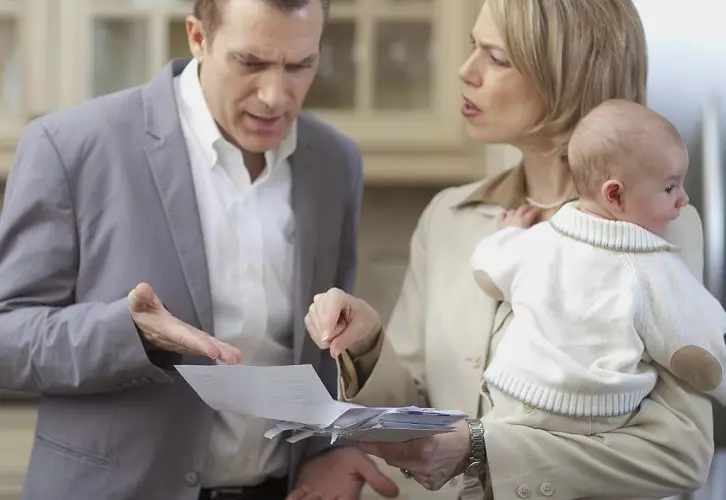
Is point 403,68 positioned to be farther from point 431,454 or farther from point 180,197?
point 431,454

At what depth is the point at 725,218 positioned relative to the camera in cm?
191

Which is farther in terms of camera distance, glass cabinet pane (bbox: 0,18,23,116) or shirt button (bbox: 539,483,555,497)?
glass cabinet pane (bbox: 0,18,23,116)

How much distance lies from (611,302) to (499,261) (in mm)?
185

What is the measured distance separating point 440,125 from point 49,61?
0.95 metres

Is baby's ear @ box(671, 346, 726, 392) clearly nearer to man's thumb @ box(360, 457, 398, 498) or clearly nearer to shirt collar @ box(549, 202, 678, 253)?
shirt collar @ box(549, 202, 678, 253)

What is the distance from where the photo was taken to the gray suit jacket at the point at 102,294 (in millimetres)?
1468

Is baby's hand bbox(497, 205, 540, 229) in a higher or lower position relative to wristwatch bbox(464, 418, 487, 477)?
higher

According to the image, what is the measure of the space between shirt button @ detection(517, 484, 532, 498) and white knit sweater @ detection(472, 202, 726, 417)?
13 cm

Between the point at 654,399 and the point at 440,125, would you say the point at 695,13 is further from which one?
the point at 654,399

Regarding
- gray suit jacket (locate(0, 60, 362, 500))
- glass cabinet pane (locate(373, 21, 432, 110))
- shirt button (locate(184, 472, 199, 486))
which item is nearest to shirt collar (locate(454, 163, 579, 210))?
gray suit jacket (locate(0, 60, 362, 500))

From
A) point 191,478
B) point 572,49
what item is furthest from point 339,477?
point 572,49

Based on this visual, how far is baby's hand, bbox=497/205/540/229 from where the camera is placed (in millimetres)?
1519

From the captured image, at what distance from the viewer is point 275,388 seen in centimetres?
125

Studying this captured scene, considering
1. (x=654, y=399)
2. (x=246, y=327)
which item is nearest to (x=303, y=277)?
(x=246, y=327)
